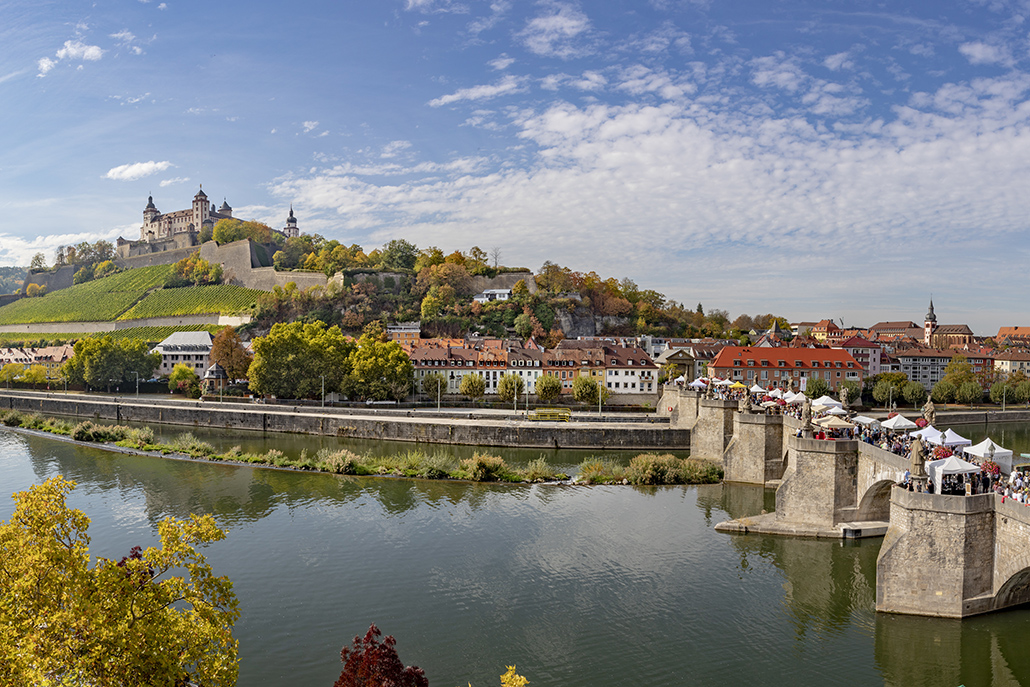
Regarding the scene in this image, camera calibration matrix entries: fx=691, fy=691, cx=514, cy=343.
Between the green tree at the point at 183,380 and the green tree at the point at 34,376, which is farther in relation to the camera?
the green tree at the point at 34,376

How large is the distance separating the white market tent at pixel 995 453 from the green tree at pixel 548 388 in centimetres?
4229

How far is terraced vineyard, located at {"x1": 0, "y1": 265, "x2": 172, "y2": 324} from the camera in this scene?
361ft

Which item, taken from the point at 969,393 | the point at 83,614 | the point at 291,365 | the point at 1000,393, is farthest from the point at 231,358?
the point at 1000,393

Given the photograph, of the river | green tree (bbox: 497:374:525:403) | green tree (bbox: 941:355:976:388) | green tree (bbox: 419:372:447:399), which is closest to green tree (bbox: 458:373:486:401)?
green tree (bbox: 497:374:525:403)

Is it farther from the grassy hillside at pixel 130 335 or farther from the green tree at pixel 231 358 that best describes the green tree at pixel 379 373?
the grassy hillside at pixel 130 335

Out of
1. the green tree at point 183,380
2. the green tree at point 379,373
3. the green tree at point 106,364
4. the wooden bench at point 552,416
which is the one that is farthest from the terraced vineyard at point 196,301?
the wooden bench at point 552,416

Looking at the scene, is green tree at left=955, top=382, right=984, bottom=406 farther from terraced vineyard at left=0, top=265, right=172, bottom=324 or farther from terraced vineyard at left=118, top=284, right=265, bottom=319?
terraced vineyard at left=0, top=265, right=172, bottom=324

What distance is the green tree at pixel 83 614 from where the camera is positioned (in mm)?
7902

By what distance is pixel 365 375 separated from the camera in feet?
194

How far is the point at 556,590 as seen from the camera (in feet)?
63.3

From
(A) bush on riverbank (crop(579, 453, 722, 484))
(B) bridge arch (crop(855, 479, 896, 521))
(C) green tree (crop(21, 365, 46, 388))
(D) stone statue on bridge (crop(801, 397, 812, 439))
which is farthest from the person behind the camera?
(C) green tree (crop(21, 365, 46, 388))

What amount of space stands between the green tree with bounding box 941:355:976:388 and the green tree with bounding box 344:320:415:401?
60.1 meters

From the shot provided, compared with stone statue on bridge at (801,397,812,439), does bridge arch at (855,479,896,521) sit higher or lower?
lower

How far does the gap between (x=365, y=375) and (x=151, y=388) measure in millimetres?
30668
